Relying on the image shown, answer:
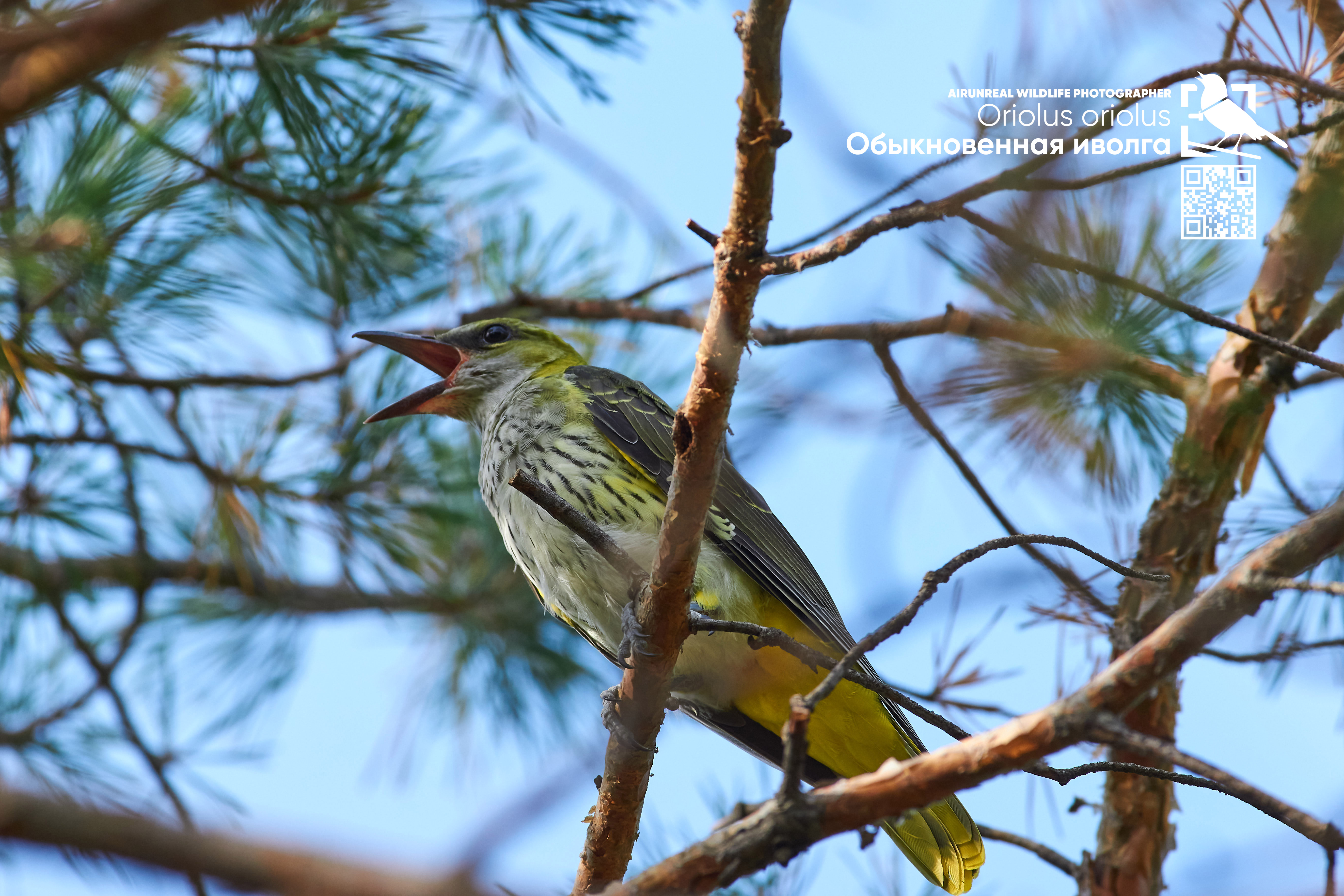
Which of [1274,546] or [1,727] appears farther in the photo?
[1,727]

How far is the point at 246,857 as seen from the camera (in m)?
0.81

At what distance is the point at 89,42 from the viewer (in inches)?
52.3

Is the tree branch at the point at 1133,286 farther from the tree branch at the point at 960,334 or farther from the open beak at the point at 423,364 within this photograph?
the open beak at the point at 423,364

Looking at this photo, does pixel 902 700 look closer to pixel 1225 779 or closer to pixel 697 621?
pixel 697 621

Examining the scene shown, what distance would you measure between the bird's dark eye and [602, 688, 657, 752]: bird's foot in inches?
74.1

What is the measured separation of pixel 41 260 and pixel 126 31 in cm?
164

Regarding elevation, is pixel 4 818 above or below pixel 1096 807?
below

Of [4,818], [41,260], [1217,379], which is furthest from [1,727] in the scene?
[1217,379]

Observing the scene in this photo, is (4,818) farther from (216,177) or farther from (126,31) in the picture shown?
(216,177)

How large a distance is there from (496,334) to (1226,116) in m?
2.66

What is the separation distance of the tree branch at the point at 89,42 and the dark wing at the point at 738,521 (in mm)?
1898

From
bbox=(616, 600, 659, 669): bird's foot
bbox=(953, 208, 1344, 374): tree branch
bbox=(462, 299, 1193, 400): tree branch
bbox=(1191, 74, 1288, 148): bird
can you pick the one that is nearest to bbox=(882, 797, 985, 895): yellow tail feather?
bbox=(616, 600, 659, 669): bird's foot

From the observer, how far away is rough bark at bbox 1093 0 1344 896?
289 centimetres

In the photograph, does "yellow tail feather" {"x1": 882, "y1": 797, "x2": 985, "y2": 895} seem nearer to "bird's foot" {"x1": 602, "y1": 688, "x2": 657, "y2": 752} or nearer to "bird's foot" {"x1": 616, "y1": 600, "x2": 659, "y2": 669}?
"bird's foot" {"x1": 602, "y1": 688, "x2": 657, "y2": 752}
